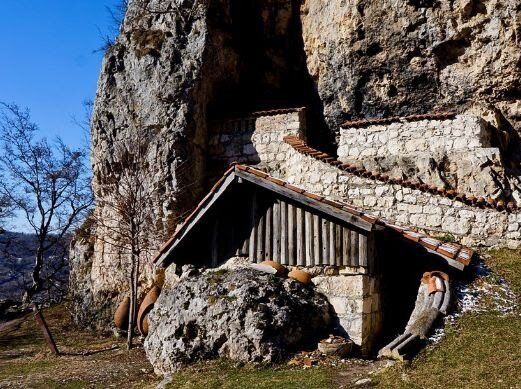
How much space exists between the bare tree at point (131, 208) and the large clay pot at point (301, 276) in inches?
179

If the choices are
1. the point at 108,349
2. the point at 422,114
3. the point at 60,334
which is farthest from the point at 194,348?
the point at 422,114

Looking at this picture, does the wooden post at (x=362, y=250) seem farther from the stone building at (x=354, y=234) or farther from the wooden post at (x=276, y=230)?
the wooden post at (x=276, y=230)

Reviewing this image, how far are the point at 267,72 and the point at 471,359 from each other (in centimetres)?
1230

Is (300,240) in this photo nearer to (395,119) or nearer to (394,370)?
(394,370)

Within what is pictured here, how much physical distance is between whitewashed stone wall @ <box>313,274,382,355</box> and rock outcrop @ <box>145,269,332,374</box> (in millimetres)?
193

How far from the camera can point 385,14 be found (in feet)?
42.0

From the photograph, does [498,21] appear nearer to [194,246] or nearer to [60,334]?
[194,246]

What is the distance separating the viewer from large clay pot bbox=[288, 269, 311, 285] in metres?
7.40

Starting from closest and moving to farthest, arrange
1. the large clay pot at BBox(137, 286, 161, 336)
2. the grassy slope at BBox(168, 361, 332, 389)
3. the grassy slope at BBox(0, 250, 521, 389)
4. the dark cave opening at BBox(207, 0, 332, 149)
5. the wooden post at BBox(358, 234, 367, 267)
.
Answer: the grassy slope at BBox(0, 250, 521, 389)
the grassy slope at BBox(168, 361, 332, 389)
the wooden post at BBox(358, 234, 367, 267)
the large clay pot at BBox(137, 286, 161, 336)
the dark cave opening at BBox(207, 0, 332, 149)

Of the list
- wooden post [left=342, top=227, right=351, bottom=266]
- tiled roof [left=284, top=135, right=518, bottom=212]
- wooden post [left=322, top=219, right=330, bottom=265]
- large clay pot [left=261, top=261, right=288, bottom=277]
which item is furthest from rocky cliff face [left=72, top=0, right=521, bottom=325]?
wooden post [left=342, top=227, right=351, bottom=266]

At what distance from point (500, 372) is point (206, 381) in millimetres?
3624

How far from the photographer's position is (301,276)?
7418mm

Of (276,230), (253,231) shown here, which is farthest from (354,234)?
(253,231)

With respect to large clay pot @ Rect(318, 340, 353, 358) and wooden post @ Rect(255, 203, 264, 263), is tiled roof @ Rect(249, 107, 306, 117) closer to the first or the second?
wooden post @ Rect(255, 203, 264, 263)
